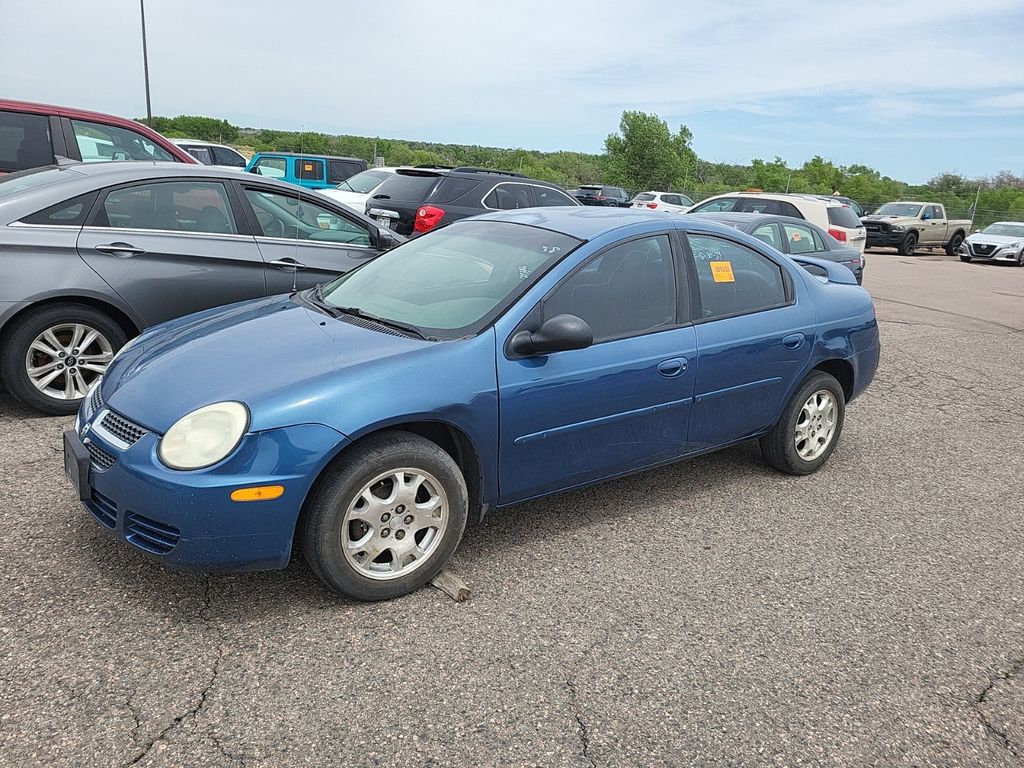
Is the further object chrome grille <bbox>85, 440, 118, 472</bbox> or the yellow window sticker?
the yellow window sticker

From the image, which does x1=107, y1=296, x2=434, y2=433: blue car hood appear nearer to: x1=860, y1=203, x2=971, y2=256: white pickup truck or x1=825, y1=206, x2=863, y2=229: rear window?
x1=825, y1=206, x2=863, y2=229: rear window

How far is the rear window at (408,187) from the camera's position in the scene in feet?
36.0

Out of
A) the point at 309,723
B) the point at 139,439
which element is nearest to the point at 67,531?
the point at 139,439

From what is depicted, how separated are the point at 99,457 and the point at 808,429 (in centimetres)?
367

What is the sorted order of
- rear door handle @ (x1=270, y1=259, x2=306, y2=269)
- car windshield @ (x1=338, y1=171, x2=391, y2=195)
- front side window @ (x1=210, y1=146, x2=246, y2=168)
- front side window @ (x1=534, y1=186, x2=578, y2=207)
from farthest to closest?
front side window @ (x1=210, y1=146, x2=246, y2=168) → car windshield @ (x1=338, y1=171, x2=391, y2=195) → front side window @ (x1=534, y1=186, x2=578, y2=207) → rear door handle @ (x1=270, y1=259, x2=306, y2=269)

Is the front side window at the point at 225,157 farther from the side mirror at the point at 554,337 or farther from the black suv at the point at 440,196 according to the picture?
the side mirror at the point at 554,337

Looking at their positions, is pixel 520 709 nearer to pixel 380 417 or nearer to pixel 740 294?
pixel 380 417

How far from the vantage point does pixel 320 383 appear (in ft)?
9.89

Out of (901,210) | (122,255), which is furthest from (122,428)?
(901,210)

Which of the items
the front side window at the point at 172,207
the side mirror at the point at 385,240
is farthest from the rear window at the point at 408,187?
the front side window at the point at 172,207

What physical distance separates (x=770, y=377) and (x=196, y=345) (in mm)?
2874

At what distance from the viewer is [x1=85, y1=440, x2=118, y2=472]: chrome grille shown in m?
2.99

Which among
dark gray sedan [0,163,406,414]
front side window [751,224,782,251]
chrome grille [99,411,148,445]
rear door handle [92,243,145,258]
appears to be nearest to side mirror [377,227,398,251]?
dark gray sedan [0,163,406,414]

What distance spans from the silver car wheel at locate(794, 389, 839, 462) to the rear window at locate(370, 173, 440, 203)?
717 cm
